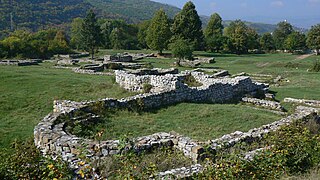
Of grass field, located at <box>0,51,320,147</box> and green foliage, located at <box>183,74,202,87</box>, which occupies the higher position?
green foliage, located at <box>183,74,202,87</box>

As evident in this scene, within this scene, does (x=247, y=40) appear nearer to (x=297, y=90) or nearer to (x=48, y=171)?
(x=297, y=90)

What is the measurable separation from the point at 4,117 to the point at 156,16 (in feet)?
157

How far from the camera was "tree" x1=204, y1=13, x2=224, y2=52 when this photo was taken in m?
72.0

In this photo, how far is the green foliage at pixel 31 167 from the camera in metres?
6.79

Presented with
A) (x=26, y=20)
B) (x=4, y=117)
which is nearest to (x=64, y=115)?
(x=4, y=117)

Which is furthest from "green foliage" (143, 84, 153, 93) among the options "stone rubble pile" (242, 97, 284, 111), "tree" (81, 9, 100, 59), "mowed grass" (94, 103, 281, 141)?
"tree" (81, 9, 100, 59)

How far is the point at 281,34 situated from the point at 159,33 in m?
53.9

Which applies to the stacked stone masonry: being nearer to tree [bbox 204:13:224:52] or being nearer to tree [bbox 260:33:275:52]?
tree [bbox 204:13:224:52]

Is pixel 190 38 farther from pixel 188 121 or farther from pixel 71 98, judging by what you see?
pixel 188 121

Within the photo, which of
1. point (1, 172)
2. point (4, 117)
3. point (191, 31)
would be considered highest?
point (191, 31)

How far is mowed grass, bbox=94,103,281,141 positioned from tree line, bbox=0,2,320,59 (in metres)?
28.3

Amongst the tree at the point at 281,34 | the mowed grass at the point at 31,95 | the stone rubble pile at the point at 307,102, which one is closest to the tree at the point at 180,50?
the mowed grass at the point at 31,95

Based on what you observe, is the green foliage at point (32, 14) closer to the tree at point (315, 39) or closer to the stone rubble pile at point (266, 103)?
the tree at point (315, 39)

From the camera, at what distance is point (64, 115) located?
1296 centimetres
